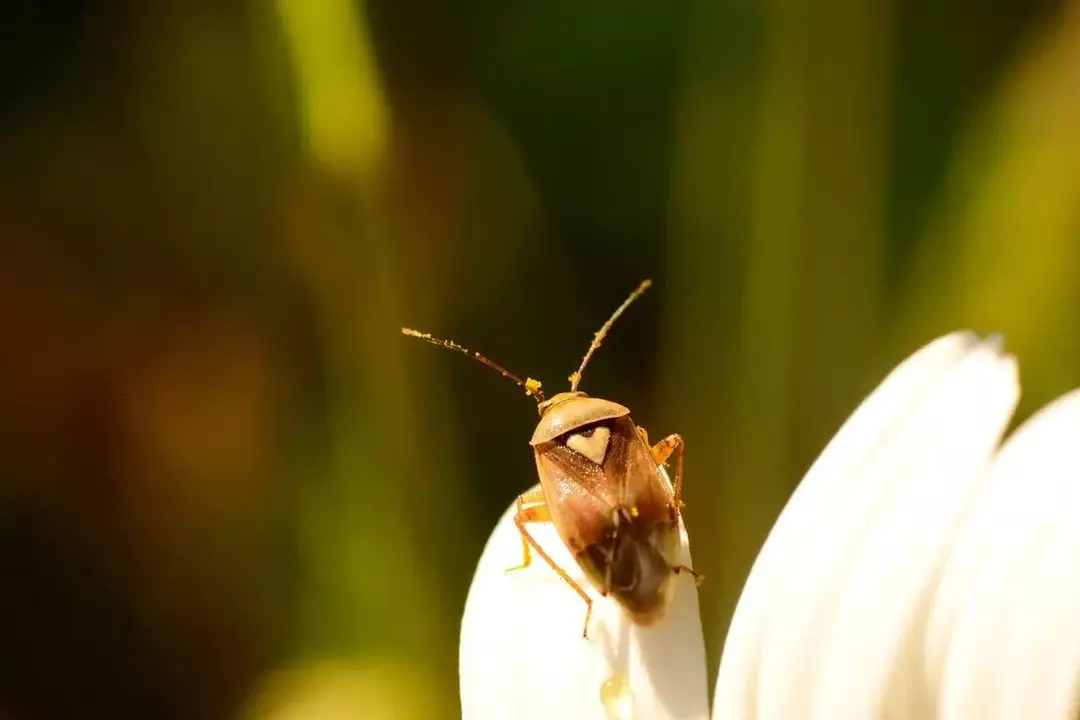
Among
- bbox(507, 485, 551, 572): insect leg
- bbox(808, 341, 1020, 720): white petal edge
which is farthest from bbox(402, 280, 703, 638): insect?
bbox(808, 341, 1020, 720): white petal edge

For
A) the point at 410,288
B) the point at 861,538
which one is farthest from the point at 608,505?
the point at 410,288

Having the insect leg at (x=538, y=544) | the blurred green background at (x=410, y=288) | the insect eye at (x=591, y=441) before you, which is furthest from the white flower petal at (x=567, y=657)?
the blurred green background at (x=410, y=288)

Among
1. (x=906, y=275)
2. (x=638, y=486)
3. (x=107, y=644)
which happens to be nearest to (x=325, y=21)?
(x=638, y=486)

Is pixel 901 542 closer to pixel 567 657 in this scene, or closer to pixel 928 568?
pixel 928 568

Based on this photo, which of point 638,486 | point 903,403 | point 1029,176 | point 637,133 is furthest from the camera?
point 637,133

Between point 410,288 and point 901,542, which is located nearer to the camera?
point 901,542

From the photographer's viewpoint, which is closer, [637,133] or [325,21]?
[325,21]

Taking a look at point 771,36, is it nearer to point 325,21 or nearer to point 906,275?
point 906,275
